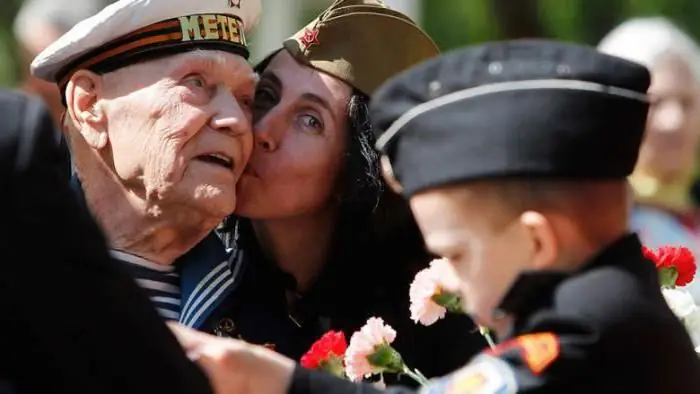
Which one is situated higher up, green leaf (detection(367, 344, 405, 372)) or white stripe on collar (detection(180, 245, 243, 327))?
green leaf (detection(367, 344, 405, 372))

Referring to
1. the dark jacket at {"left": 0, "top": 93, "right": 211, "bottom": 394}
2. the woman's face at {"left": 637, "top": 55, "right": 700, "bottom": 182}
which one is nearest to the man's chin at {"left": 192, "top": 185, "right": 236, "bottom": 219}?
the dark jacket at {"left": 0, "top": 93, "right": 211, "bottom": 394}

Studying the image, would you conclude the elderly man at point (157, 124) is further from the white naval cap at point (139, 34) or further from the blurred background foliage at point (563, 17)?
the blurred background foliage at point (563, 17)

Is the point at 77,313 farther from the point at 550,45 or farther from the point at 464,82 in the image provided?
the point at 550,45

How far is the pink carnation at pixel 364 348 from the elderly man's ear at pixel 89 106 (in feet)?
2.05

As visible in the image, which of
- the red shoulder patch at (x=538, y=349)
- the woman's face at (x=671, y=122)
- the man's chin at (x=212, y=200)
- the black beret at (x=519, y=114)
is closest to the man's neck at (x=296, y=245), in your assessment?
the man's chin at (x=212, y=200)

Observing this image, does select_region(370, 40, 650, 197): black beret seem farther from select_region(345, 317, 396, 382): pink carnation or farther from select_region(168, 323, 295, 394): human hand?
select_region(345, 317, 396, 382): pink carnation

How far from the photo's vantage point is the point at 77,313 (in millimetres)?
1805

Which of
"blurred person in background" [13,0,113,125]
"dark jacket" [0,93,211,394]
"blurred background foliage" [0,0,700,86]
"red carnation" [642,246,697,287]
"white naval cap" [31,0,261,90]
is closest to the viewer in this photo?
"dark jacket" [0,93,211,394]

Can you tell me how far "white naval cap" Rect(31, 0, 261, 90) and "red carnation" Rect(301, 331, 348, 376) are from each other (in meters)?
0.61

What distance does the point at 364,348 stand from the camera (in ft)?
9.04

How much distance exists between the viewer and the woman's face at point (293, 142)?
3092 mm

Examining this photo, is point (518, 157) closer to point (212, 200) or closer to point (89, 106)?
point (212, 200)

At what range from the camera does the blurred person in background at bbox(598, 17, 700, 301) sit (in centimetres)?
612

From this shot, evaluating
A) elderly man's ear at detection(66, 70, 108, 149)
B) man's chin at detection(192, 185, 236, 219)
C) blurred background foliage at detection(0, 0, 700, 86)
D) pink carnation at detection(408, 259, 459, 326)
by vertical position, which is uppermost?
elderly man's ear at detection(66, 70, 108, 149)
